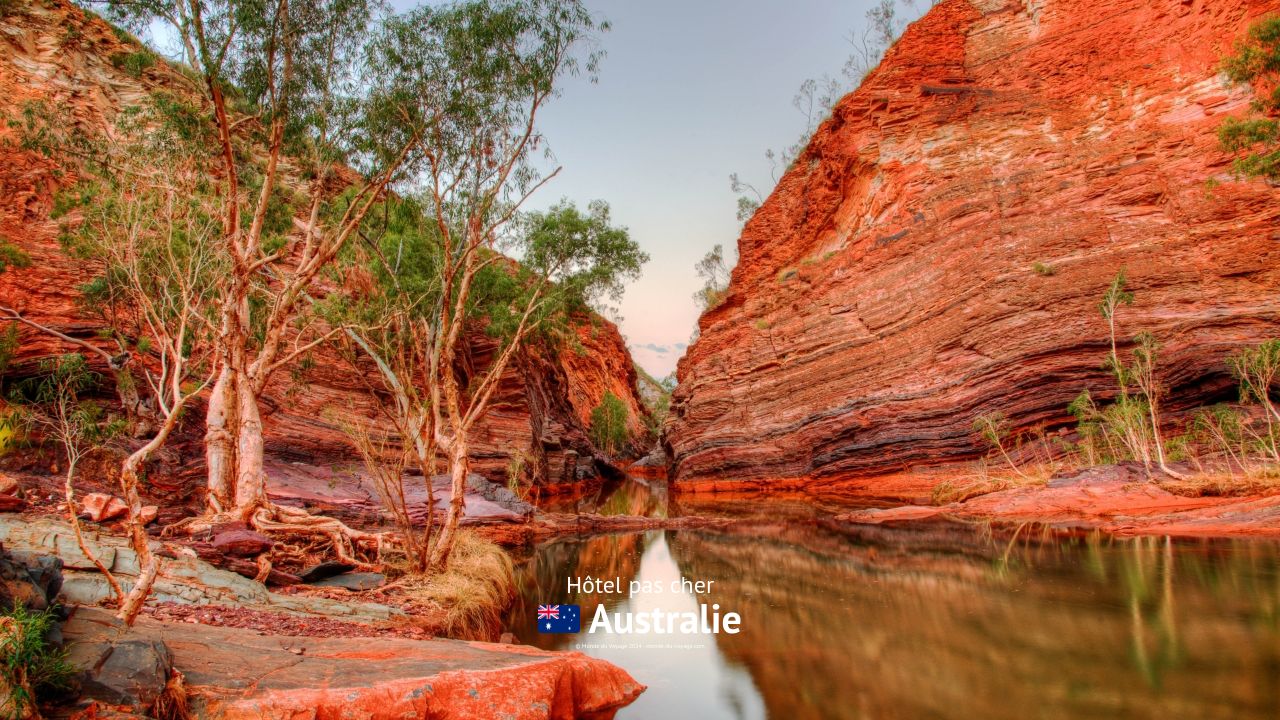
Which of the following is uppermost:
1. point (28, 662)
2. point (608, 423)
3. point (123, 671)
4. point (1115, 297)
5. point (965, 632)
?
point (1115, 297)

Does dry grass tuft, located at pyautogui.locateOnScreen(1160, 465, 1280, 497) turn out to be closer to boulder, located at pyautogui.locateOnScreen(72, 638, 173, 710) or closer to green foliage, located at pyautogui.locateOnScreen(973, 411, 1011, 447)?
green foliage, located at pyautogui.locateOnScreen(973, 411, 1011, 447)

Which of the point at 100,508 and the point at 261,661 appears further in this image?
the point at 100,508

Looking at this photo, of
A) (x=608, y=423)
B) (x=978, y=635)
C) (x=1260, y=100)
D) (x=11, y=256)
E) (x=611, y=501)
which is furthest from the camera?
(x=608, y=423)

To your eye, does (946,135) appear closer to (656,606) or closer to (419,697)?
(656,606)

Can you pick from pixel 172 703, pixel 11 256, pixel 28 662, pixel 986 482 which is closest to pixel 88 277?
pixel 11 256

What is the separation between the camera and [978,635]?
6.26m

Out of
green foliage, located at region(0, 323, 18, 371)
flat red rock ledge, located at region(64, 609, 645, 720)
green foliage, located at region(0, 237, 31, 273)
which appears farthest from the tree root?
green foliage, located at region(0, 237, 31, 273)

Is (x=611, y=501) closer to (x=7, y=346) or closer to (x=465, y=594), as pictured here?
(x=465, y=594)

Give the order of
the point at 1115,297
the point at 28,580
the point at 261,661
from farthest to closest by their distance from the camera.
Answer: the point at 1115,297
the point at 261,661
the point at 28,580

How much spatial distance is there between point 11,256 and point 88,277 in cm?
164

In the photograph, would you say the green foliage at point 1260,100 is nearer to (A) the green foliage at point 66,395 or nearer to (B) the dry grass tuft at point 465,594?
(B) the dry grass tuft at point 465,594

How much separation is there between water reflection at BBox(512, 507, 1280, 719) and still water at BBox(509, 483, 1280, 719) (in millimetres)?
24

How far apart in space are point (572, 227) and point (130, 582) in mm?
14202

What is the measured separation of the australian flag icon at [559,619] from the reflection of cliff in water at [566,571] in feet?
0.39
